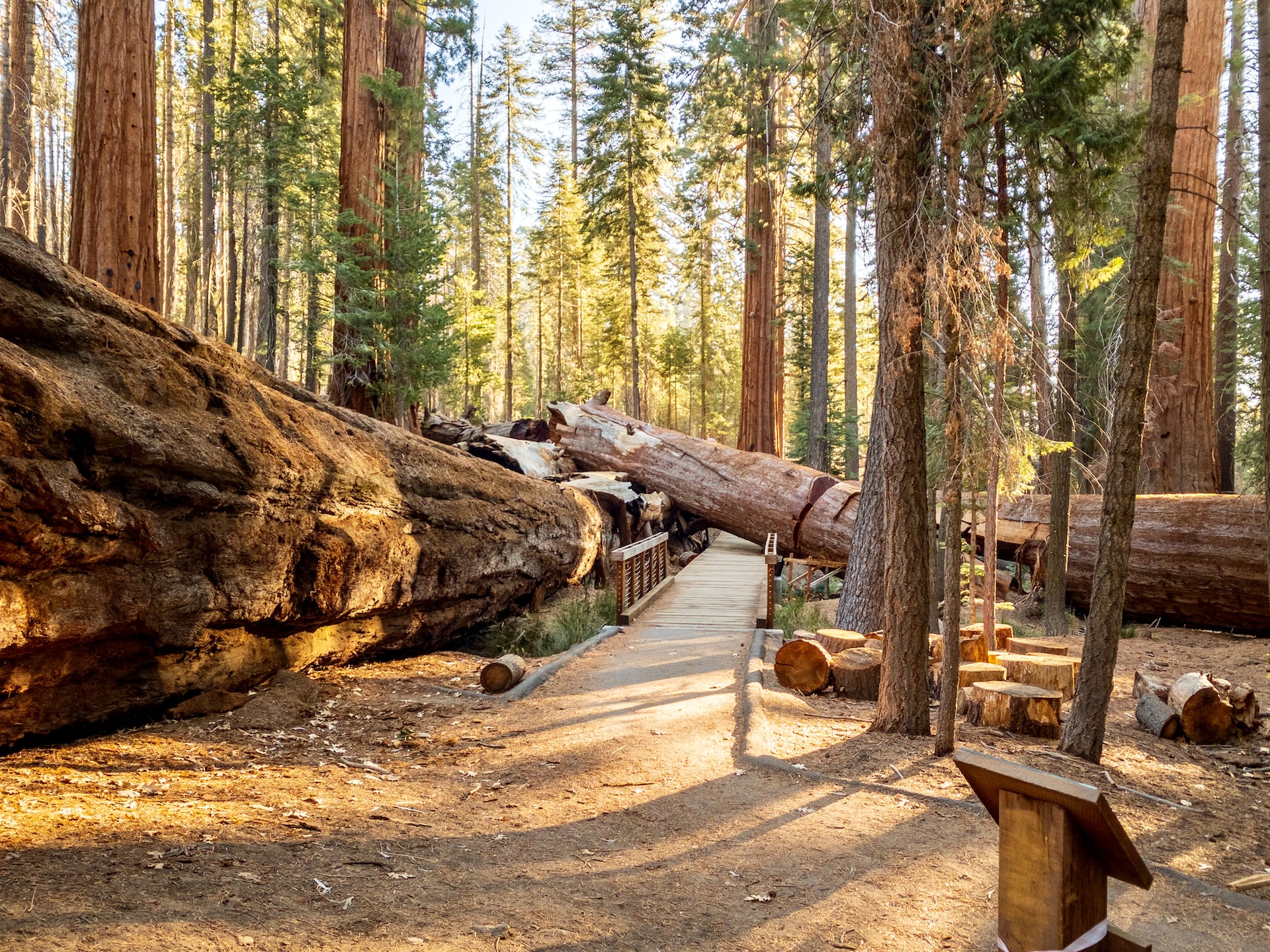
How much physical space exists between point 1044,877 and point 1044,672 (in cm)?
582

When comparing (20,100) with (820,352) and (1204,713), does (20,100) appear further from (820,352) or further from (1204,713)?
(1204,713)

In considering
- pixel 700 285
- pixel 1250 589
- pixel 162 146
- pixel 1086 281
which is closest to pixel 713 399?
pixel 700 285

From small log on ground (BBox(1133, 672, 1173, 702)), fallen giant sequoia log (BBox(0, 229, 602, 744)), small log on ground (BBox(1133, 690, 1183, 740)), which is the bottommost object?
small log on ground (BBox(1133, 690, 1183, 740))

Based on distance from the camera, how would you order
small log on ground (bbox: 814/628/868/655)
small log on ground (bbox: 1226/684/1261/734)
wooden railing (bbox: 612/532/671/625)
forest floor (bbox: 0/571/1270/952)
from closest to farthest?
forest floor (bbox: 0/571/1270/952), small log on ground (bbox: 1226/684/1261/734), small log on ground (bbox: 814/628/868/655), wooden railing (bbox: 612/532/671/625)

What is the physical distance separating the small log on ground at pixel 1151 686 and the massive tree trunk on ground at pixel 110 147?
10.2 meters

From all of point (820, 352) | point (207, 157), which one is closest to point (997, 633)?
point (820, 352)

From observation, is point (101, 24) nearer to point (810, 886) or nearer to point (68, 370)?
point (68, 370)

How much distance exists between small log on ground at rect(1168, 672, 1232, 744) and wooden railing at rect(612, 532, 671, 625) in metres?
6.44

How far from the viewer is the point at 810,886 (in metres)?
3.92

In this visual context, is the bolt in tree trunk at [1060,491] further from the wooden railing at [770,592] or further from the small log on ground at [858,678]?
the wooden railing at [770,592]

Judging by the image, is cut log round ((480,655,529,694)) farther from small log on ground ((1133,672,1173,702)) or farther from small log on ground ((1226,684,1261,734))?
small log on ground ((1226,684,1261,734))

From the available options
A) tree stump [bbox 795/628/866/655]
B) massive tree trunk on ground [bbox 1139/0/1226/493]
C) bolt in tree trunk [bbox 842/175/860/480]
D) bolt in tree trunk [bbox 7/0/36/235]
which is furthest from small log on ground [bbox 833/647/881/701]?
bolt in tree trunk [bbox 842/175/860/480]

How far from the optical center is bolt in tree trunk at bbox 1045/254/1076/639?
9602 millimetres

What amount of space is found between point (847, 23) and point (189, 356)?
5.96 metres
